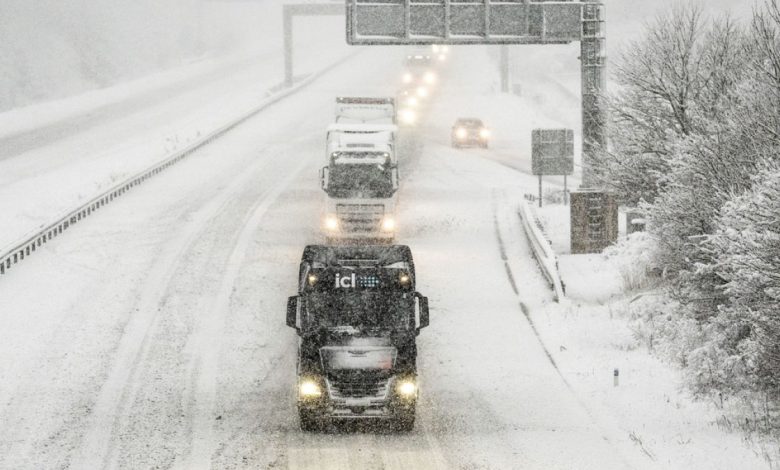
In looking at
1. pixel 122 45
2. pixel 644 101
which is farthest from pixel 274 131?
pixel 122 45

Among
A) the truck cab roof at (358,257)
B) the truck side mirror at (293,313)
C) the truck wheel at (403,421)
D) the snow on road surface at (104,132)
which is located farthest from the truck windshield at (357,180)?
the truck wheel at (403,421)

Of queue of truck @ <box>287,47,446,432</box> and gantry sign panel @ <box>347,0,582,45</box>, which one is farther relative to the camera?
gantry sign panel @ <box>347,0,582,45</box>

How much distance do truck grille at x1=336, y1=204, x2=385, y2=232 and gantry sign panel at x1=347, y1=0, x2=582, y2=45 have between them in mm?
6090

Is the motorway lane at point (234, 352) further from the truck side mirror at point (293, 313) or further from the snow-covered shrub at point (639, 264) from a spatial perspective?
the snow-covered shrub at point (639, 264)

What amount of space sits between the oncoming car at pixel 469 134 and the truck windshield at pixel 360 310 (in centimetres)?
3623

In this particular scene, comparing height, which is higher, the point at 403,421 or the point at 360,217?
the point at 360,217

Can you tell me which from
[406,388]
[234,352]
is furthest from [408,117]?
[406,388]

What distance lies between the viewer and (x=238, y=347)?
23203 mm

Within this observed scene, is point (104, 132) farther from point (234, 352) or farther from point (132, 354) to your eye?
point (234, 352)

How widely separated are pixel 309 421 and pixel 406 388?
5.44 feet

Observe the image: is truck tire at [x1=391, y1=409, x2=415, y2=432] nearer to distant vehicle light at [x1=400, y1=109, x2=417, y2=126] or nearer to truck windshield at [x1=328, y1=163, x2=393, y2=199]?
truck windshield at [x1=328, y1=163, x2=393, y2=199]

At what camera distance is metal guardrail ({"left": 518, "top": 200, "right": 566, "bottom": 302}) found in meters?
27.0

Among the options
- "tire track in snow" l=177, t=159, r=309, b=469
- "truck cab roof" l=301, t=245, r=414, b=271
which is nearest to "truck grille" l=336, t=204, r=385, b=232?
"tire track in snow" l=177, t=159, r=309, b=469

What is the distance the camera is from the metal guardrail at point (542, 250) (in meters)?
27.0
